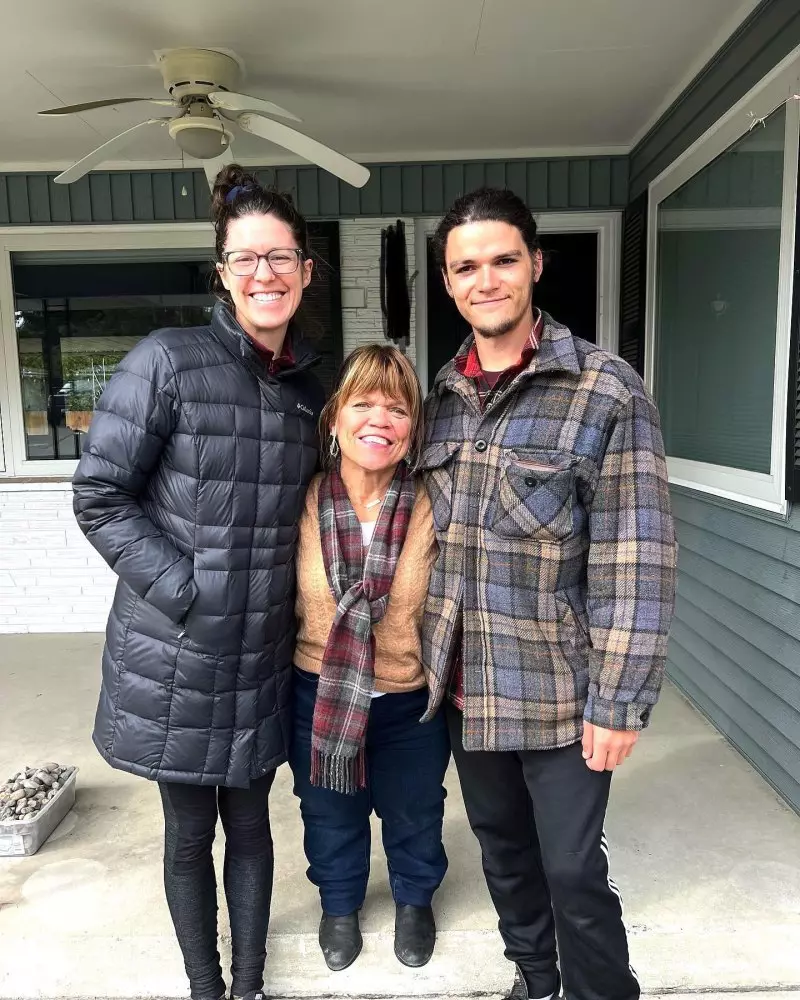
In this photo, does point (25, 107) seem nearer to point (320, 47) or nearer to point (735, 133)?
point (320, 47)

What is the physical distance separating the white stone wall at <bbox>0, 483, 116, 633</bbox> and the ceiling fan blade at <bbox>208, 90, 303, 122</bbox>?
2582 mm

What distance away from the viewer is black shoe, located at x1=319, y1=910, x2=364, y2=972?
5.65ft

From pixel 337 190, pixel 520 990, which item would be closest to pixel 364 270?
pixel 337 190

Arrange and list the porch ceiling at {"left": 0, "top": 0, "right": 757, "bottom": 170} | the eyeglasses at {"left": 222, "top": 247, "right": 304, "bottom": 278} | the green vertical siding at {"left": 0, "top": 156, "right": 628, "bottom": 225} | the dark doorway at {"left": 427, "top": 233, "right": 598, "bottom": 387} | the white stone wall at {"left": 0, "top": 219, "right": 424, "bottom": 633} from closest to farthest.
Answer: the eyeglasses at {"left": 222, "top": 247, "right": 304, "bottom": 278}
the porch ceiling at {"left": 0, "top": 0, "right": 757, "bottom": 170}
the green vertical siding at {"left": 0, "top": 156, "right": 628, "bottom": 225}
the dark doorway at {"left": 427, "top": 233, "right": 598, "bottom": 387}
the white stone wall at {"left": 0, "top": 219, "right": 424, "bottom": 633}

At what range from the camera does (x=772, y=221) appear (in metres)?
2.49

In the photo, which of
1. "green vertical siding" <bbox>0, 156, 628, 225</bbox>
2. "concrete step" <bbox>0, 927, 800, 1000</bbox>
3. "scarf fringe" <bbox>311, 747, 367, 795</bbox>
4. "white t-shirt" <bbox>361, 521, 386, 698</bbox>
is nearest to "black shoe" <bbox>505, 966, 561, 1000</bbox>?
"concrete step" <bbox>0, 927, 800, 1000</bbox>

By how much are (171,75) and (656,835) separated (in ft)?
10.9

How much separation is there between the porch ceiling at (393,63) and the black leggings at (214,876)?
2.57m

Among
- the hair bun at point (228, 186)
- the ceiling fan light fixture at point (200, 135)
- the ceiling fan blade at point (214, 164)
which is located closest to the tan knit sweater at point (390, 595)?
the hair bun at point (228, 186)

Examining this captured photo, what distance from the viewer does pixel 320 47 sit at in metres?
2.82

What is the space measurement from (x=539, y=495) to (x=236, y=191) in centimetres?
84

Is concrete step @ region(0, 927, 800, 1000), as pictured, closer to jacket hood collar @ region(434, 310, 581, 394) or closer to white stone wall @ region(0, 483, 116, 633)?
jacket hood collar @ region(434, 310, 581, 394)

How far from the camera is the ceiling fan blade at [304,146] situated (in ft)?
9.03

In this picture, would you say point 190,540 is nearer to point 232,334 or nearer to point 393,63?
point 232,334
